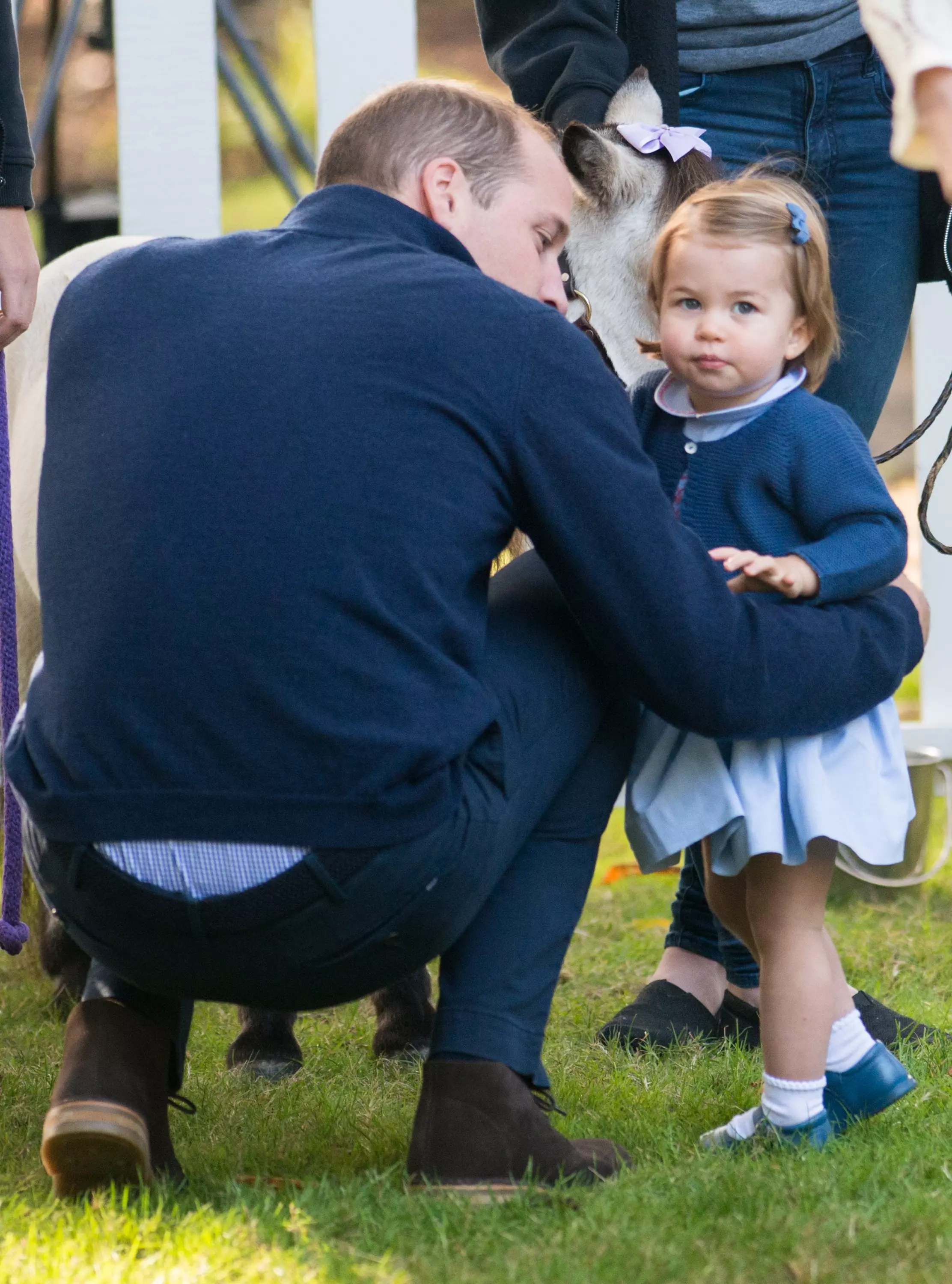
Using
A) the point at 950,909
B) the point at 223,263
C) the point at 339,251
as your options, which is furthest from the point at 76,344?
the point at 950,909

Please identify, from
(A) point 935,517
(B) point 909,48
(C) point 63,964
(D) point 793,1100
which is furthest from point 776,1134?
(A) point 935,517

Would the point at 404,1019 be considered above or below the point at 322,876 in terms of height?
below

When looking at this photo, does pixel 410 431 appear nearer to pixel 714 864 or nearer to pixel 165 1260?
pixel 714 864

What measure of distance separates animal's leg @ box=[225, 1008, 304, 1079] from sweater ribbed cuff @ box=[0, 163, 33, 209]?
1.13 m

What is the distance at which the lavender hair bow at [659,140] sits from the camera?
2.16 meters

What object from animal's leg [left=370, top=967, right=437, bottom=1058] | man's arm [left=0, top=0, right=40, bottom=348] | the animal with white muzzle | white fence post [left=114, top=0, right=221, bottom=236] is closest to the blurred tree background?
white fence post [left=114, top=0, right=221, bottom=236]

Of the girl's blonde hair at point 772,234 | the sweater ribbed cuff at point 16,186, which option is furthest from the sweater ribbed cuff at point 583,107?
the sweater ribbed cuff at point 16,186

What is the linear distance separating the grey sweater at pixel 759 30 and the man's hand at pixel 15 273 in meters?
1.00

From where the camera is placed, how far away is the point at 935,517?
3.64m

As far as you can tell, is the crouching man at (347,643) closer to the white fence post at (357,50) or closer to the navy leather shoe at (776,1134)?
the navy leather shoe at (776,1134)

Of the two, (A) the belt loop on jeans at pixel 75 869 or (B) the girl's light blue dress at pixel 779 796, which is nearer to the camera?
(A) the belt loop on jeans at pixel 75 869

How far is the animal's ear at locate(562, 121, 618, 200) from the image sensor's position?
2111mm

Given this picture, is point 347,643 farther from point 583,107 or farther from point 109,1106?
point 583,107

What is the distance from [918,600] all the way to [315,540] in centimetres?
76
